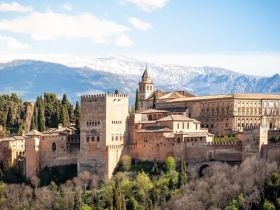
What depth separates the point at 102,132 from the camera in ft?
231

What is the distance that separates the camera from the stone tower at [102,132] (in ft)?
230

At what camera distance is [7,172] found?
75.4 m

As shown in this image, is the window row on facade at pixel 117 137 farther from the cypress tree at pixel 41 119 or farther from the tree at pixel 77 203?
the cypress tree at pixel 41 119

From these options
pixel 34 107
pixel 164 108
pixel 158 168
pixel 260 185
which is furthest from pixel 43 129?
pixel 260 185

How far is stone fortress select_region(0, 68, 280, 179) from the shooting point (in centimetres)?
6550

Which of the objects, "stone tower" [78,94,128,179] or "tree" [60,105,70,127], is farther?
"tree" [60,105,70,127]

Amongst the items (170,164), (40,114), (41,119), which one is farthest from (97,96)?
(40,114)

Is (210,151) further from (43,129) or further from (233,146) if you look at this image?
(43,129)

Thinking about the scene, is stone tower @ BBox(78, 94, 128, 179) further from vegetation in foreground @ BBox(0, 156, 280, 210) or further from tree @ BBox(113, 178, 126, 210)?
tree @ BBox(113, 178, 126, 210)

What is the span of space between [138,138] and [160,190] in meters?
9.09

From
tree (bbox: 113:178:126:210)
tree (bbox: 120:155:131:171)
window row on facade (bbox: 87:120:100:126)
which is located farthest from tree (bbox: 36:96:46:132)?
tree (bbox: 113:178:126:210)

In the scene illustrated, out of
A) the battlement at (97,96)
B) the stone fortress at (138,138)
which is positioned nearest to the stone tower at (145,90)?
the stone fortress at (138,138)

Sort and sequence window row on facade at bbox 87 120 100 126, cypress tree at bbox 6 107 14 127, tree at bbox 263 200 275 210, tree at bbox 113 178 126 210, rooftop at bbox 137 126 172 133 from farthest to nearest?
cypress tree at bbox 6 107 14 127 < window row on facade at bbox 87 120 100 126 < rooftop at bbox 137 126 172 133 < tree at bbox 113 178 126 210 < tree at bbox 263 200 275 210

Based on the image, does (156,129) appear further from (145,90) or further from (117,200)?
(145,90)
